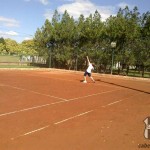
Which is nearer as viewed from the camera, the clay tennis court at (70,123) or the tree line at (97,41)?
the clay tennis court at (70,123)

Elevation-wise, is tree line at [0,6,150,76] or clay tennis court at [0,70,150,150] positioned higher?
tree line at [0,6,150,76]

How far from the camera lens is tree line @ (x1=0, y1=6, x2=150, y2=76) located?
2584cm

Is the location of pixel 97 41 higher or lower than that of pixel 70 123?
higher

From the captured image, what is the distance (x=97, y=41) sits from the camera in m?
29.5

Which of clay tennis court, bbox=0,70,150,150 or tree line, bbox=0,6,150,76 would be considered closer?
clay tennis court, bbox=0,70,150,150

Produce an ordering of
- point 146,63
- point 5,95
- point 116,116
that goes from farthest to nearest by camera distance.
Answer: point 146,63 → point 5,95 → point 116,116

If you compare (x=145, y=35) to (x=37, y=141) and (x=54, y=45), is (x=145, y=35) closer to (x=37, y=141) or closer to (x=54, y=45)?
(x=54, y=45)

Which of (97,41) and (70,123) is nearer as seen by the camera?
(70,123)

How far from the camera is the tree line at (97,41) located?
25844mm

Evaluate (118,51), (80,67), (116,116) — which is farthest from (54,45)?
(116,116)

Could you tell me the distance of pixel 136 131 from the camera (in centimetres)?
707

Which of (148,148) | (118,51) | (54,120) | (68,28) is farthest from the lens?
(68,28)

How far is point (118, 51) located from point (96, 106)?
1748 centimetres

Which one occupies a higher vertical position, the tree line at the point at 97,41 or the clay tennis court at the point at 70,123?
the tree line at the point at 97,41
